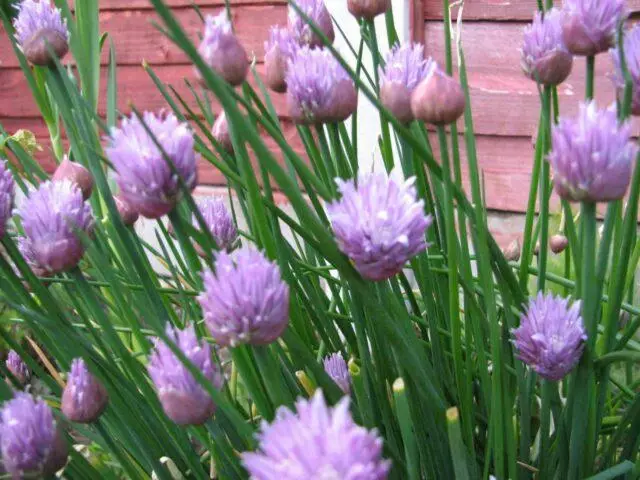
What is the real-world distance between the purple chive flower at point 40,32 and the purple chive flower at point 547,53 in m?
0.36

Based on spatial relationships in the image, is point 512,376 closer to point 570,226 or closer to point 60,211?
point 570,226

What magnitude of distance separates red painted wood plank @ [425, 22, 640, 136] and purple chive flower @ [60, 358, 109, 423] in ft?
6.24

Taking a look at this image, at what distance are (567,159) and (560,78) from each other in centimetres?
24

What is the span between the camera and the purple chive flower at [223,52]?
497 millimetres

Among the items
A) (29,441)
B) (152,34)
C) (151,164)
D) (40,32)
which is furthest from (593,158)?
(152,34)

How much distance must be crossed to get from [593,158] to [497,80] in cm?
197

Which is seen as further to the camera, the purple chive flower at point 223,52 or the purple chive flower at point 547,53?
the purple chive flower at point 547,53

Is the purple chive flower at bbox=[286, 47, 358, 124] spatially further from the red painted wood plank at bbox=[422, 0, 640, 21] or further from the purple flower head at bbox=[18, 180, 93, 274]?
the red painted wood plank at bbox=[422, 0, 640, 21]

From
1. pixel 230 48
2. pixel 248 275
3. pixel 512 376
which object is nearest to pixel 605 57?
pixel 512 376

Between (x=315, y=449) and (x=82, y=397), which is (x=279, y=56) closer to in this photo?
(x=82, y=397)

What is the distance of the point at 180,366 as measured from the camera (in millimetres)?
421

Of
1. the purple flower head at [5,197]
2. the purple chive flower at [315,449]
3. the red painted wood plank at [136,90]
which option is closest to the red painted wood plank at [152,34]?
the red painted wood plank at [136,90]

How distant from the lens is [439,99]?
0.47m

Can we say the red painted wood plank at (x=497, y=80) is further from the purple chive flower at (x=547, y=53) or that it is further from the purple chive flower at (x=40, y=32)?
the purple chive flower at (x=40, y=32)
